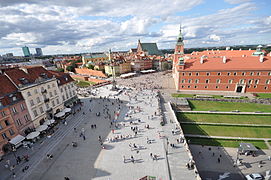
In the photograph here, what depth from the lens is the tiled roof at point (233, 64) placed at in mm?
45781

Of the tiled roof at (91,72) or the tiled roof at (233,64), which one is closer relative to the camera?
the tiled roof at (233,64)

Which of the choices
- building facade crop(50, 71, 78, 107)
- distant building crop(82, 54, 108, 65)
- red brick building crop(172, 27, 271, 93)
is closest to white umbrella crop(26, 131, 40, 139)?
building facade crop(50, 71, 78, 107)

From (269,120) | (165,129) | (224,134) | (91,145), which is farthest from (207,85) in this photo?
(91,145)

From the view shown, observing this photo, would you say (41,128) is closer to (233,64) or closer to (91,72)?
(233,64)

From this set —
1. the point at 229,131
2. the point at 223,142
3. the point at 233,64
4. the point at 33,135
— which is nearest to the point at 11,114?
the point at 33,135

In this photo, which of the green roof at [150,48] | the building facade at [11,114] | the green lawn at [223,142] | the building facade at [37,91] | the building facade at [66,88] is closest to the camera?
the building facade at [11,114]

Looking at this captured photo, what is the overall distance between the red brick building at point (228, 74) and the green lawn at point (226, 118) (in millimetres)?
16170

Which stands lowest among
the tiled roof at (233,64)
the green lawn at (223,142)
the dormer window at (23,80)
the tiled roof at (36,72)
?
the green lawn at (223,142)

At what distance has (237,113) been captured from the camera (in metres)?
36.3

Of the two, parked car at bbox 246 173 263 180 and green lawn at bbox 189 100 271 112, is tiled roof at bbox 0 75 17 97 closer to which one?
parked car at bbox 246 173 263 180

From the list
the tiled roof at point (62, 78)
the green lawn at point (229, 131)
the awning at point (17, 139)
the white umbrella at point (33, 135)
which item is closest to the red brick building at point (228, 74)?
the green lawn at point (229, 131)

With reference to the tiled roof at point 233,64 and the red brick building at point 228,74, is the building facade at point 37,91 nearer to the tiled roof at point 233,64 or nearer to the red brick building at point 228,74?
the red brick building at point 228,74

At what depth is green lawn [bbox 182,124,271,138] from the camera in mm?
30950

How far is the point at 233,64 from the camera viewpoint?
4753 cm
